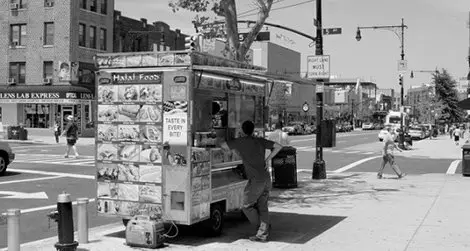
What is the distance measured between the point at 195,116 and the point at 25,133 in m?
32.7

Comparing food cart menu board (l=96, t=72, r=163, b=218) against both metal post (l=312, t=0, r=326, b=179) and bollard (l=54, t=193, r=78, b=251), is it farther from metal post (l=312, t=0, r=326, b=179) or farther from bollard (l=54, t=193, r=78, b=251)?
metal post (l=312, t=0, r=326, b=179)

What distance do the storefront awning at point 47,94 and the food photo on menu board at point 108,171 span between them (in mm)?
35705

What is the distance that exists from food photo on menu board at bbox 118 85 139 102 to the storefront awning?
3590 cm

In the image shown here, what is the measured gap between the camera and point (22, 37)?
44125mm

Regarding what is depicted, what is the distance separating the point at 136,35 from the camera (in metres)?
50.2

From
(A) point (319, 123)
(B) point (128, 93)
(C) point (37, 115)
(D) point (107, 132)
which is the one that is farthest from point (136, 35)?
(B) point (128, 93)

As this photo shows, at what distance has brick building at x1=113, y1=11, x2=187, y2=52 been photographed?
157 feet

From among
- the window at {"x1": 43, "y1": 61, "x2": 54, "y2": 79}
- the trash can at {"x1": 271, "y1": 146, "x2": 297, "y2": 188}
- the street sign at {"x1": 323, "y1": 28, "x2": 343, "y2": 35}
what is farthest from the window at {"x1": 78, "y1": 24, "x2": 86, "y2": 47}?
the trash can at {"x1": 271, "y1": 146, "x2": 297, "y2": 188}

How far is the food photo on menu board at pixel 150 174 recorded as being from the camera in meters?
7.54

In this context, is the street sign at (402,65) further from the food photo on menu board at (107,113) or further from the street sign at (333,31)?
the food photo on menu board at (107,113)

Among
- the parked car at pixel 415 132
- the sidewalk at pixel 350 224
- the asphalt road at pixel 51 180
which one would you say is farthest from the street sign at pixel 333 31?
the parked car at pixel 415 132

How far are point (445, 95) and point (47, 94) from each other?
5079 cm

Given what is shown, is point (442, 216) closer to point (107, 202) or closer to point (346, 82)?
point (107, 202)

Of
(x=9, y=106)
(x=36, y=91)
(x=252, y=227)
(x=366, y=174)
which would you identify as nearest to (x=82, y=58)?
(x=36, y=91)
